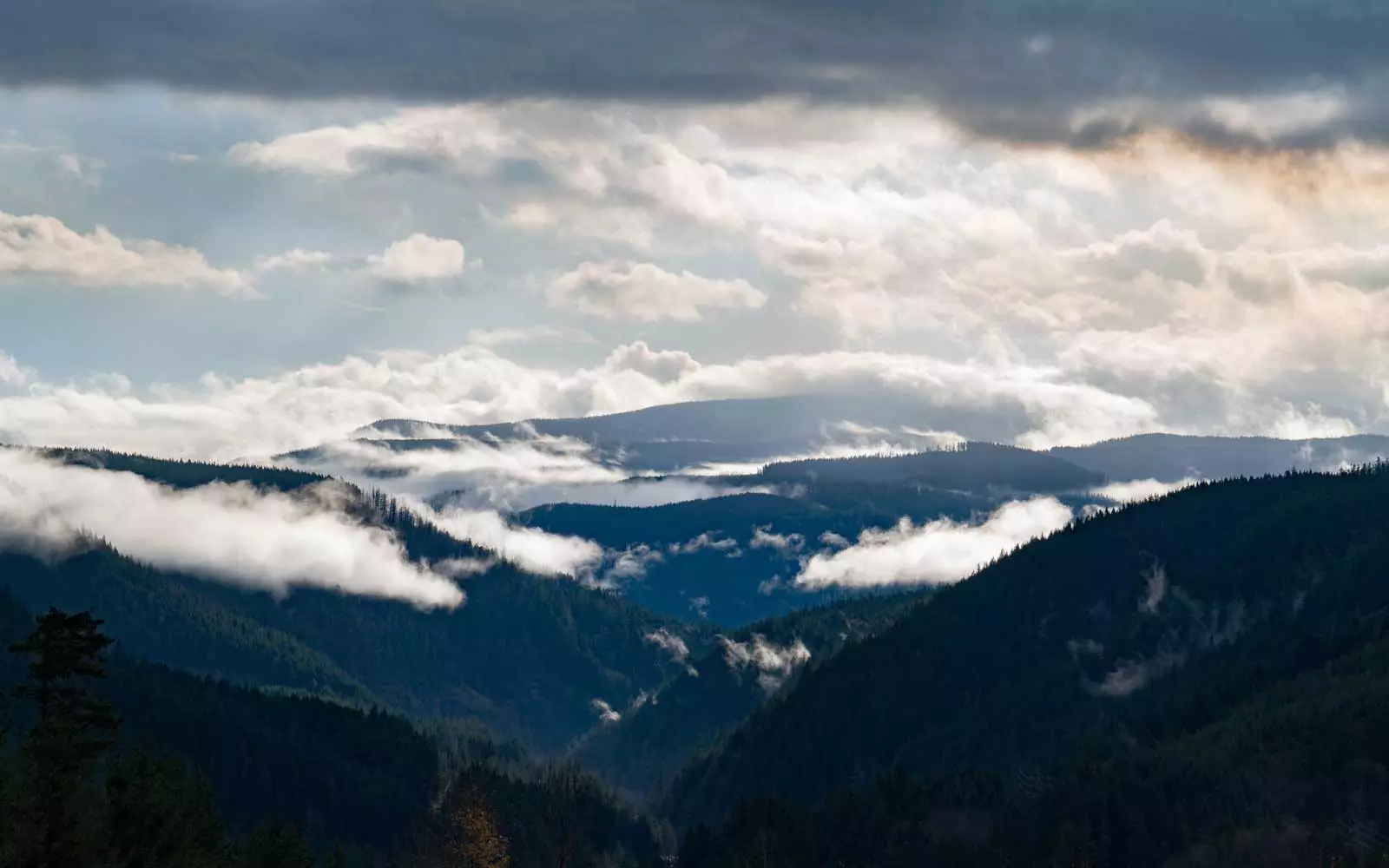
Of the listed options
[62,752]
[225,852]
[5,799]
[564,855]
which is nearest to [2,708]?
[62,752]

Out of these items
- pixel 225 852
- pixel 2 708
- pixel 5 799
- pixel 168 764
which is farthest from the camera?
pixel 168 764

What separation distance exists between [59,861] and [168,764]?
75597 mm

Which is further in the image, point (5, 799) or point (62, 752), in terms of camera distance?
point (62, 752)

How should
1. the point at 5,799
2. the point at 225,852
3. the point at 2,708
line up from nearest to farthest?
the point at 5,799 < the point at 2,708 < the point at 225,852

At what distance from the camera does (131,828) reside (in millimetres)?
142000

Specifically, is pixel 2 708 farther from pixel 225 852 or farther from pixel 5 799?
pixel 225 852

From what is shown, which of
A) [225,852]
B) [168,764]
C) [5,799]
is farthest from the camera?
[168,764]

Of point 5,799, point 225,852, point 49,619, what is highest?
point 49,619

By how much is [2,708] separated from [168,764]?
6788 centimetres

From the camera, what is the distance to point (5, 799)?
118 meters

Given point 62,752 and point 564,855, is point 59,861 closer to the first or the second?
point 62,752

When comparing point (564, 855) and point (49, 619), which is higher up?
point (49, 619)

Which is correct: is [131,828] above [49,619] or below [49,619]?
below

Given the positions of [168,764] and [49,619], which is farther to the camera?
[168,764]
